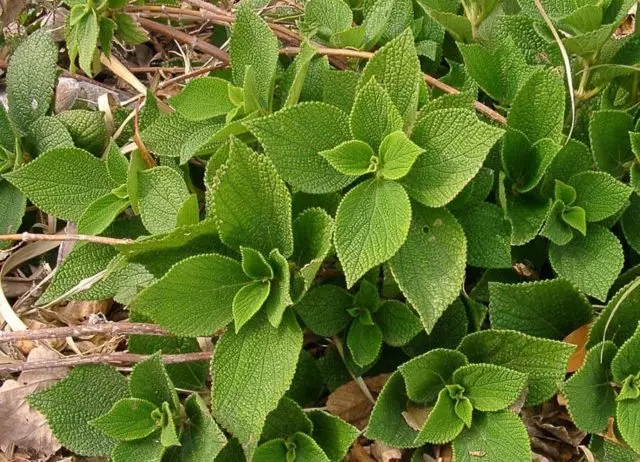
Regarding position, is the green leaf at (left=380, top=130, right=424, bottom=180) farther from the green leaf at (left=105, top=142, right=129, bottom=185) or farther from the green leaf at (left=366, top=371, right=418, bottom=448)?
the green leaf at (left=105, top=142, right=129, bottom=185)

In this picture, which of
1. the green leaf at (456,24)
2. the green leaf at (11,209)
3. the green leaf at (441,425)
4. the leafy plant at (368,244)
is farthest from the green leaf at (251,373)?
the green leaf at (456,24)

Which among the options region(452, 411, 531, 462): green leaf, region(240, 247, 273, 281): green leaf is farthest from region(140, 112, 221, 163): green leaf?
region(452, 411, 531, 462): green leaf

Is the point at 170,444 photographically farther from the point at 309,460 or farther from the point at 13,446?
the point at 13,446

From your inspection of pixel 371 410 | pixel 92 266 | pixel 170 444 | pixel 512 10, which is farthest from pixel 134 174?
pixel 512 10

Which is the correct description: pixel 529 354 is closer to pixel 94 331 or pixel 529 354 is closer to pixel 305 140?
pixel 305 140

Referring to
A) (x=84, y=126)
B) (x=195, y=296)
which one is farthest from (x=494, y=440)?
(x=84, y=126)

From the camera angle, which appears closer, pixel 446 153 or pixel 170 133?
pixel 446 153
